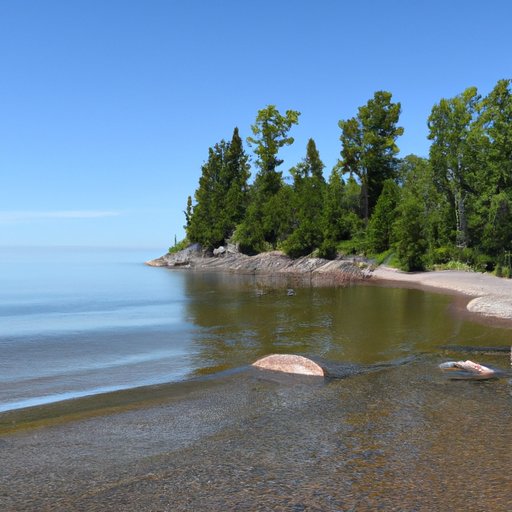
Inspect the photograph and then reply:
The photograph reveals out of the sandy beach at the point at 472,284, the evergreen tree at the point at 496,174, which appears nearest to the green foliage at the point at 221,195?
the sandy beach at the point at 472,284

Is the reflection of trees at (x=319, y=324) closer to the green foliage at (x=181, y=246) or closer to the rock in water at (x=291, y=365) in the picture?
the rock in water at (x=291, y=365)

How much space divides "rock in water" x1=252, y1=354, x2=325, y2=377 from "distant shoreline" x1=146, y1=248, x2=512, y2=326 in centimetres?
1415

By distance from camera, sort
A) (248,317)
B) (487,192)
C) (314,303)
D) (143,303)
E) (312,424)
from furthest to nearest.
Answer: (487,192) → (143,303) → (314,303) → (248,317) → (312,424)

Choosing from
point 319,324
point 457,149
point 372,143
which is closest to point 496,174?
point 457,149

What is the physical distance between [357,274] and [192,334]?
39080 millimetres

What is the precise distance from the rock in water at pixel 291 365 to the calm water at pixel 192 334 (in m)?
1.75

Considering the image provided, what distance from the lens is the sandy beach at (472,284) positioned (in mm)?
27688

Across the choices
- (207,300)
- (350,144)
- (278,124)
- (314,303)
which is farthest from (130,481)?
(278,124)

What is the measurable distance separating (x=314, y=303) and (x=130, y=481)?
96.8ft

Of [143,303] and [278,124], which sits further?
[278,124]

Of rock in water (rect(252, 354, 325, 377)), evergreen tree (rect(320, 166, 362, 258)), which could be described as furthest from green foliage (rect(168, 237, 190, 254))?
rock in water (rect(252, 354, 325, 377))

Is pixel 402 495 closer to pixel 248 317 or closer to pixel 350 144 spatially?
pixel 248 317

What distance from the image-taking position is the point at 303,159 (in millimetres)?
96562

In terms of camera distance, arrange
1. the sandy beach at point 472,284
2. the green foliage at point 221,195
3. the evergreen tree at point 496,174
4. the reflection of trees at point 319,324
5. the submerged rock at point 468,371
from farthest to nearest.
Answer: the green foliage at point 221,195, the evergreen tree at point 496,174, the sandy beach at point 472,284, the reflection of trees at point 319,324, the submerged rock at point 468,371
